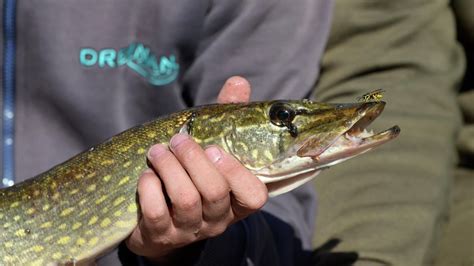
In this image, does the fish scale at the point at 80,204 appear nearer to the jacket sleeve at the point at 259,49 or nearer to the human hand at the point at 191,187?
the human hand at the point at 191,187

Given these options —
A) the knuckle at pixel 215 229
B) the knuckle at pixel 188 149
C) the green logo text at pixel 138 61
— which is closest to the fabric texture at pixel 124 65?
the green logo text at pixel 138 61

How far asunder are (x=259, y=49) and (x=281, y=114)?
2.51 ft

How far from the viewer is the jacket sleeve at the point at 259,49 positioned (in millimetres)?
2242

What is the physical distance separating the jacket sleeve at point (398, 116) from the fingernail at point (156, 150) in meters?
0.89

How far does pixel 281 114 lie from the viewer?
62.1 inches

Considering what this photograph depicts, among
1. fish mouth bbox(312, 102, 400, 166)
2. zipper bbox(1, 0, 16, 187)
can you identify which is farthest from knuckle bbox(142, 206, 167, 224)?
zipper bbox(1, 0, 16, 187)

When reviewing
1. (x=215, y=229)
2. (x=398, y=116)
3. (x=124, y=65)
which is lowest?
(x=398, y=116)

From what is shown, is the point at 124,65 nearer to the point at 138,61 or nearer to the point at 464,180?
the point at 138,61

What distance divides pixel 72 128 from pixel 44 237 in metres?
0.55

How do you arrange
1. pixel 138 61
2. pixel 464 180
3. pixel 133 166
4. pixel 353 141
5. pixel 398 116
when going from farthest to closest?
pixel 464 180, pixel 398 116, pixel 138 61, pixel 133 166, pixel 353 141

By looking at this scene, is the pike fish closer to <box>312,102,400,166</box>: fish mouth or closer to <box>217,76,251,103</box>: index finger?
<box>312,102,400,166</box>: fish mouth

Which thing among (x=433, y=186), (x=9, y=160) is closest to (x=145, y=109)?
(x=9, y=160)

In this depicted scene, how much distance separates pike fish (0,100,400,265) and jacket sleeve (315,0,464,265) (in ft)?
2.59

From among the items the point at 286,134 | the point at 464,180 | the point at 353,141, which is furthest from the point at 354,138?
the point at 464,180
